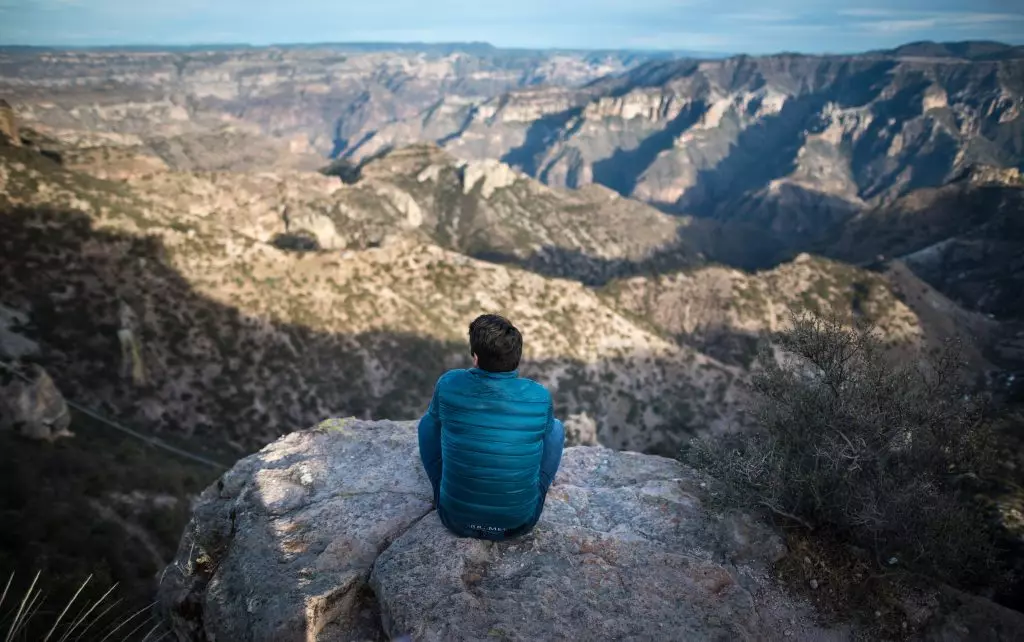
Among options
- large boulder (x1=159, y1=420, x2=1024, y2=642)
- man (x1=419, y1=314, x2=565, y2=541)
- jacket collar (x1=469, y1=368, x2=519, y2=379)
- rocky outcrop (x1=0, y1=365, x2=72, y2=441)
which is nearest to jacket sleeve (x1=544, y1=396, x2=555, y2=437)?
man (x1=419, y1=314, x2=565, y2=541)

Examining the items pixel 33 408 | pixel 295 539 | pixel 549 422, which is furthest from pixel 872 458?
pixel 33 408

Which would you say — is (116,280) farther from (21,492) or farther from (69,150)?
(69,150)

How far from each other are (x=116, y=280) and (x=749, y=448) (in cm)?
5337

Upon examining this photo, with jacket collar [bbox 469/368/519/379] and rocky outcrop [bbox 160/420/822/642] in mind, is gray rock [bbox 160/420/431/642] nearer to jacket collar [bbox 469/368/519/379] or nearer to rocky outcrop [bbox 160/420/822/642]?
rocky outcrop [bbox 160/420/822/642]

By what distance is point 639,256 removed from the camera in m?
198

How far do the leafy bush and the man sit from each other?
12.6 feet

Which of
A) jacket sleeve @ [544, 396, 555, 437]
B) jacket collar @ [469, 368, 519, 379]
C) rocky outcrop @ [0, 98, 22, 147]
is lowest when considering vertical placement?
rocky outcrop @ [0, 98, 22, 147]

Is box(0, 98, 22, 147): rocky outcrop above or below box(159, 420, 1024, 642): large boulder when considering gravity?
below

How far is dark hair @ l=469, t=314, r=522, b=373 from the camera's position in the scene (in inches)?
239

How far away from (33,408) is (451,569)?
110ft

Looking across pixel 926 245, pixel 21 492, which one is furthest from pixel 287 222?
pixel 926 245

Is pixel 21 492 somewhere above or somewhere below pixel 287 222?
above

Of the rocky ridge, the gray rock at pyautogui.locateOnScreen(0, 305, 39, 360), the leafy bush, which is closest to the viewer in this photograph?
the leafy bush

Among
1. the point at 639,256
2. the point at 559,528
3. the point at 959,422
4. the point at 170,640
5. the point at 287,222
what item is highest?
the point at 959,422
